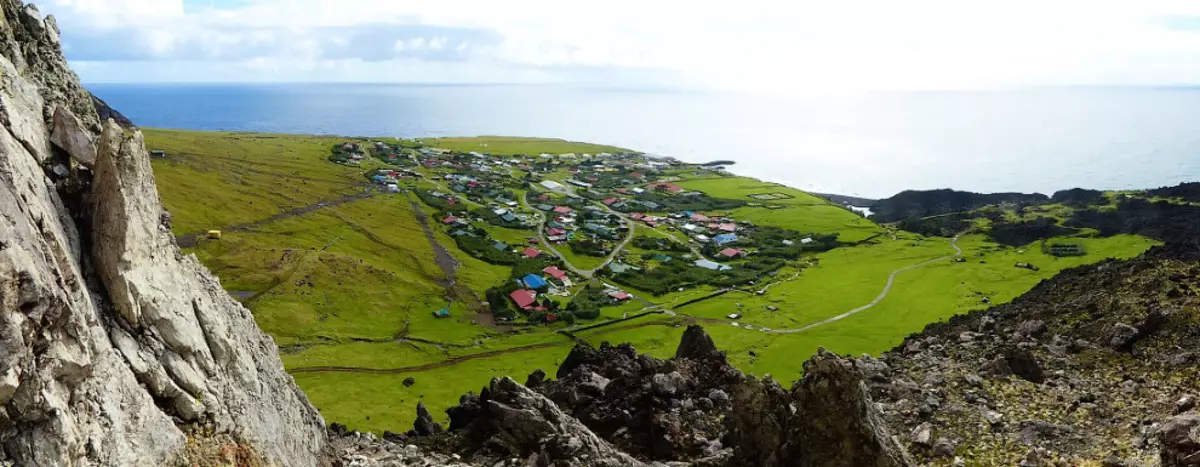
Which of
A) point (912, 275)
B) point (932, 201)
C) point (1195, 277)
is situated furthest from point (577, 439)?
point (932, 201)

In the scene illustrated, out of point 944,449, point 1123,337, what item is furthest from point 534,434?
point 1123,337

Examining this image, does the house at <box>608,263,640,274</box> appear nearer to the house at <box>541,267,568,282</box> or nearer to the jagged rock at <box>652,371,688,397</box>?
the house at <box>541,267,568,282</box>

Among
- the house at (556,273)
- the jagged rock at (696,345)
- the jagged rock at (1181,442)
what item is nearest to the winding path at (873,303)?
the house at (556,273)

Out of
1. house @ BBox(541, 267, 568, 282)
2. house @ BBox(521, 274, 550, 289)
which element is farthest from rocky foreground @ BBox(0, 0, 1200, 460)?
house @ BBox(541, 267, 568, 282)

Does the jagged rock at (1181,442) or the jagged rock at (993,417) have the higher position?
the jagged rock at (1181,442)

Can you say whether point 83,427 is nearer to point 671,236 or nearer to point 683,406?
point 683,406

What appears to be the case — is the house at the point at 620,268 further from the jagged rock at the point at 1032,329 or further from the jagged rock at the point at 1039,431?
the jagged rock at the point at 1039,431
